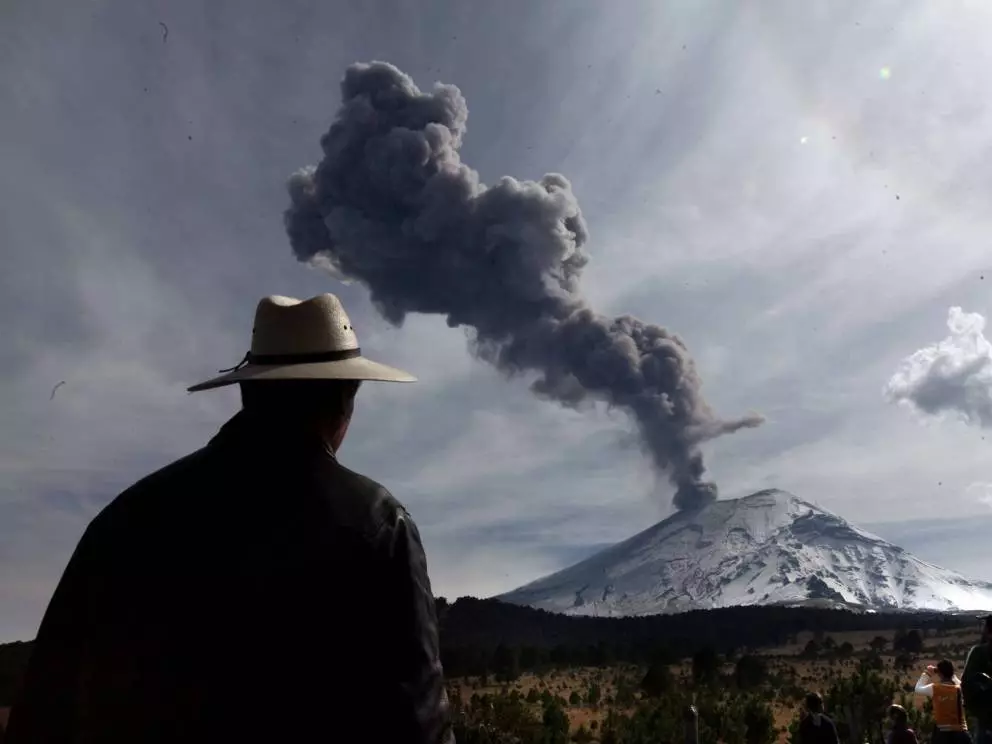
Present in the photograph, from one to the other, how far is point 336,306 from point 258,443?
44 cm

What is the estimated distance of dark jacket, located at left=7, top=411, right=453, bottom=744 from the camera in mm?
1476

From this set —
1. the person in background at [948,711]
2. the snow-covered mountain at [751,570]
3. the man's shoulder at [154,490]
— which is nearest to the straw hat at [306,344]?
the man's shoulder at [154,490]

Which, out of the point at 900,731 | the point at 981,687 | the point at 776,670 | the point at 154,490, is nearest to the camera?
the point at 154,490

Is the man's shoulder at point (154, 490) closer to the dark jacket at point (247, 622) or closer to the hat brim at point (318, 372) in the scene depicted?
the dark jacket at point (247, 622)

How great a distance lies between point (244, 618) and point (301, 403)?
1.52ft

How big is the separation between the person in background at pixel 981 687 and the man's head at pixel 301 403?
6.16m

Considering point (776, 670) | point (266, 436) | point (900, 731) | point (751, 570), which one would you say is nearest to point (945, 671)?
point (900, 731)

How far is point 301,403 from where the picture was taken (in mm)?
1787

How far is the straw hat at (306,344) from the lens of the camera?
1848 mm

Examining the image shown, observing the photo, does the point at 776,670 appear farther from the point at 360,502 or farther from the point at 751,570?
the point at 751,570

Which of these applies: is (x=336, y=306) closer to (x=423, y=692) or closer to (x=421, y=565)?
(x=421, y=565)

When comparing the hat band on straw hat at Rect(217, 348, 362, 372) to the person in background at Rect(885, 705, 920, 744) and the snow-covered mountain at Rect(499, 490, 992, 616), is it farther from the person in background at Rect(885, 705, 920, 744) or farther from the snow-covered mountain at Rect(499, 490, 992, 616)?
the snow-covered mountain at Rect(499, 490, 992, 616)

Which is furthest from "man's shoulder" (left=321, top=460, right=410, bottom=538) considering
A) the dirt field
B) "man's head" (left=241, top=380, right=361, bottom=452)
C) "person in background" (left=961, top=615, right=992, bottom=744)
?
the dirt field

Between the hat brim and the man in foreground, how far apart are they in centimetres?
17
